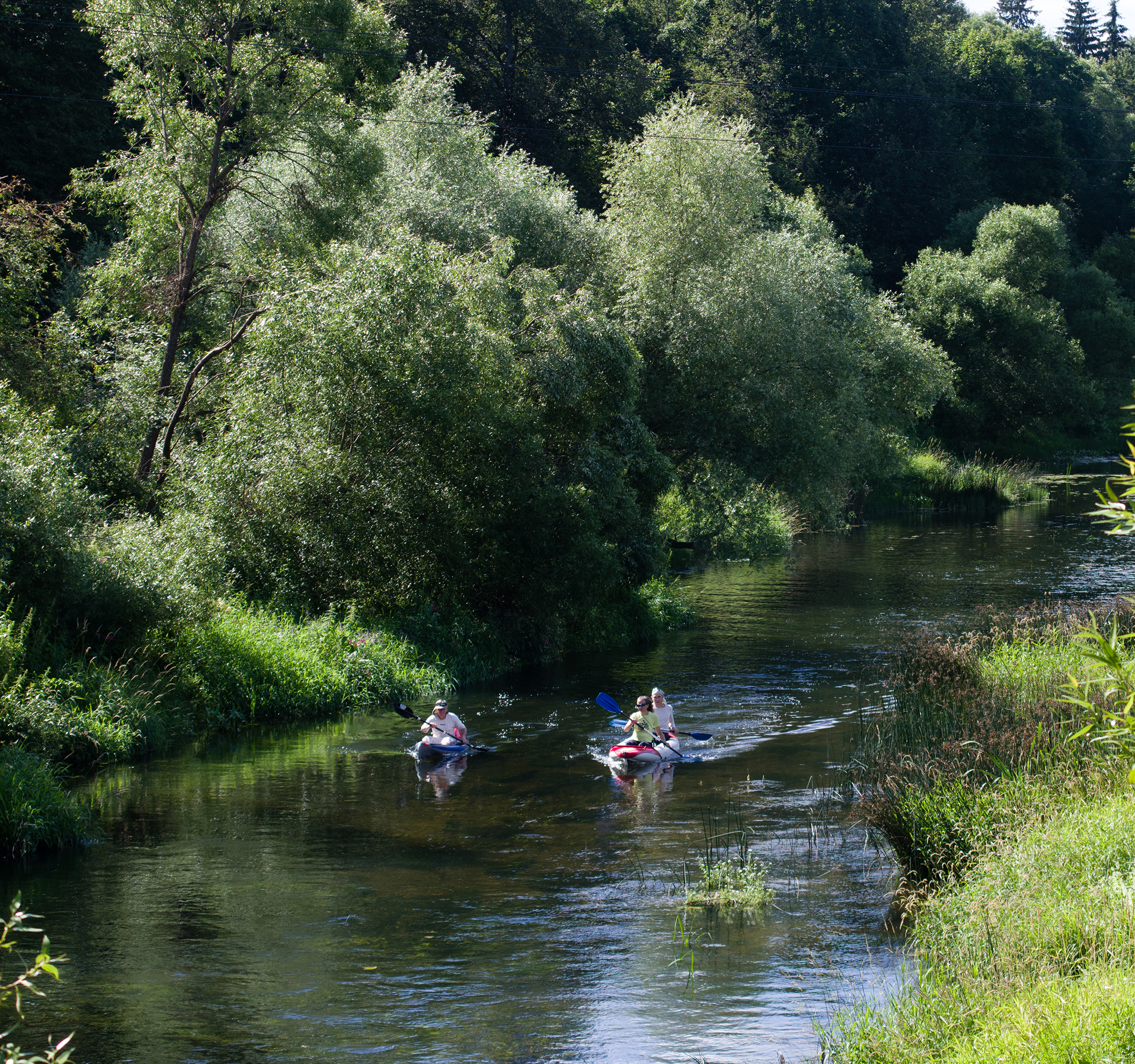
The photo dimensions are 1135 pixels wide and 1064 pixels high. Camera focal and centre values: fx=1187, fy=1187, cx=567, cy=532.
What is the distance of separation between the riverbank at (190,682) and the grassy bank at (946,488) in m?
26.9

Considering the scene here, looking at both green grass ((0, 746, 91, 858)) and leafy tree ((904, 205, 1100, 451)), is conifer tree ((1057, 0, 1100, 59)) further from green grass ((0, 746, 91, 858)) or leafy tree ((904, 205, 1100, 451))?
green grass ((0, 746, 91, 858))

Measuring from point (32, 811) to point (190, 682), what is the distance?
5.73 m

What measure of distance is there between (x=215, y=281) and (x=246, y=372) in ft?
16.7

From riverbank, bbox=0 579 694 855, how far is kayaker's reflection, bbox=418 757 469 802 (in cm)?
361

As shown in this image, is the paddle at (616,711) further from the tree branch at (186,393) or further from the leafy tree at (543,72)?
the leafy tree at (543,72)

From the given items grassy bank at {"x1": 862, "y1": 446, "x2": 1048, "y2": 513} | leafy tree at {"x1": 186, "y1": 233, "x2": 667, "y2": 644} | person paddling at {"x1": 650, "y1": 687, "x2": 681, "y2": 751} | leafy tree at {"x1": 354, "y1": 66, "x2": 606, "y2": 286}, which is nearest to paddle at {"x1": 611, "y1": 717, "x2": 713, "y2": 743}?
person paddling at {"x1": 650, "y1": 687, "x2": 681, "y2": 751}

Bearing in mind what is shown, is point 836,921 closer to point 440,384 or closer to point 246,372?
point 440,384

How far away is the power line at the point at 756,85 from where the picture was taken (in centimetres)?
2673

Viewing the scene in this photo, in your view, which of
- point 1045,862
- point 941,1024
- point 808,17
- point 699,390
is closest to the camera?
point 941,1024

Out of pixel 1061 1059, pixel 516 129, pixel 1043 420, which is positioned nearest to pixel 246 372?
pixel 1061 1059

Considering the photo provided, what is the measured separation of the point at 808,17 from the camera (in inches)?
2945

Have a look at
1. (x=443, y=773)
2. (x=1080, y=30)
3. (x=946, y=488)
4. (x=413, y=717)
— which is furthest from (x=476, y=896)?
(x=1080, y=30)

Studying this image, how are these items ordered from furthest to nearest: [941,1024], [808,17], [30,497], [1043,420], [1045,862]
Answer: [808,17] < [1043,420] < [30,497] < [1045,862] < [941,1024]

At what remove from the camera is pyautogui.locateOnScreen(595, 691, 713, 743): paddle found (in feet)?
57.9
